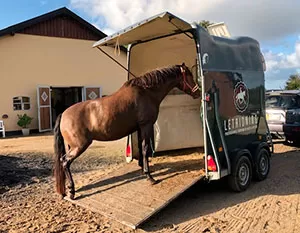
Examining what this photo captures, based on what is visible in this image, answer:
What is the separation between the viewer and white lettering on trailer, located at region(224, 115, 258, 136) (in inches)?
194

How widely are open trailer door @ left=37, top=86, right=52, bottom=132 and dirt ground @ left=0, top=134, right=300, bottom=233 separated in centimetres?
760

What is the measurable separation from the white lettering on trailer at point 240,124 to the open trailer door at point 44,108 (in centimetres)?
1077

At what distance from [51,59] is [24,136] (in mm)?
3951

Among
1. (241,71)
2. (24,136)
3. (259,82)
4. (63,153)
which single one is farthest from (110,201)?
(24,136)

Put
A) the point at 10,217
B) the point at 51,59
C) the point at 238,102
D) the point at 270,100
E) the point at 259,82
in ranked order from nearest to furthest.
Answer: the point at 10,217 < the point at 238,102 < the point at 259,82 < the point at 270,100 < the point at 51,59

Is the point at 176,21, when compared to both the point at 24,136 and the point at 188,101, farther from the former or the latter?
the point at 24,136

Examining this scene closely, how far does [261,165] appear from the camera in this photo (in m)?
5.66

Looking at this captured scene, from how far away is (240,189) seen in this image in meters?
5.01

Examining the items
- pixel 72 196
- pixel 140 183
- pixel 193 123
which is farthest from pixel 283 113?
pixel 72 196

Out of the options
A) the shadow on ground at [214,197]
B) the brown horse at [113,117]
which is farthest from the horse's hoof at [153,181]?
the shadow on ground at [214,197]

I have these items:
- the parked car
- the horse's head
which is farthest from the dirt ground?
the parked car

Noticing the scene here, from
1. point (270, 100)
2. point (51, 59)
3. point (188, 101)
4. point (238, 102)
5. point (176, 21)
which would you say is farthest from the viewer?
point (51, 59)

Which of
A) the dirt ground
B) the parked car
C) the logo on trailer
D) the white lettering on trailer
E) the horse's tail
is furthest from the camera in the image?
the parked car

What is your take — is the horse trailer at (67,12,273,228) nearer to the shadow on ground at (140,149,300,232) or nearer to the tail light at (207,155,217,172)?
the tail light at (207,155,217,172)
